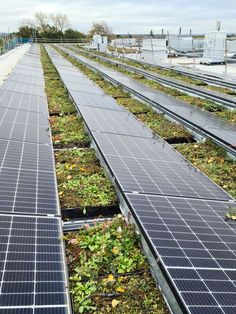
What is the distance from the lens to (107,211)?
6922mm

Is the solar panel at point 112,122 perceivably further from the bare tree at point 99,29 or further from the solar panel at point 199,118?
the bare tree at point 99,29

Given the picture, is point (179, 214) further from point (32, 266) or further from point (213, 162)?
point (213, 162)

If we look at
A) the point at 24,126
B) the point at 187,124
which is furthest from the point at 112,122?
the point at 24,126

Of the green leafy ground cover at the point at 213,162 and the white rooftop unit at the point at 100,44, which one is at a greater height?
the white rooftop unit at the point at 100,44

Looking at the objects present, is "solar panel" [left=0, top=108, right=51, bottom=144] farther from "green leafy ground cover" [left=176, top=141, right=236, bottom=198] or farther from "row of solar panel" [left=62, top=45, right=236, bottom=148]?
"row of solar panel" [left=62, top=45, right=236, bottom=148]

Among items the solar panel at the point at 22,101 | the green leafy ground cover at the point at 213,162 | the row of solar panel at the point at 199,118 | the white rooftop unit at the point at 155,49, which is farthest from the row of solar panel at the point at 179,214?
the white rooftop unit at the point at 155,49

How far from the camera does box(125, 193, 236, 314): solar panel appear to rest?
4.11m

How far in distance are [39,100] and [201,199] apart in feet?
32.3

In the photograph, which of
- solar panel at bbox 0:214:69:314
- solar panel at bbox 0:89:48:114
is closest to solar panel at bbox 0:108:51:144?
solar panel at bbox 0:89:48:114

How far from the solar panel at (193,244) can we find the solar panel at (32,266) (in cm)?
128

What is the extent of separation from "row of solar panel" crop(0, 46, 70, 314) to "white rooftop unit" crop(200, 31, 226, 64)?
96.1 feet

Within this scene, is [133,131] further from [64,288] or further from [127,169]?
[64,288]

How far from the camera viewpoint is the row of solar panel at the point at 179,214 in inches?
166

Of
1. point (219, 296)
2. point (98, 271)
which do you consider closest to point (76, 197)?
point (98, 271)
